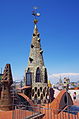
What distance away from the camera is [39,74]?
20.5 m

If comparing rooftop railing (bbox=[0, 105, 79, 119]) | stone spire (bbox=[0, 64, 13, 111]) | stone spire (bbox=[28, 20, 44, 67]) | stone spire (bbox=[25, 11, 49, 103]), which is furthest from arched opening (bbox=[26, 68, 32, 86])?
rooftop railing (bbox=[0, 105, 79, 119])

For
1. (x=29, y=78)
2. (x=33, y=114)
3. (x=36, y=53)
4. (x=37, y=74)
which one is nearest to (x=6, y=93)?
(x=33, y=114)

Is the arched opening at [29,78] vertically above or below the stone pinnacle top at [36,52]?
below

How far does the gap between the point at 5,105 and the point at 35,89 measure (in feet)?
30.3

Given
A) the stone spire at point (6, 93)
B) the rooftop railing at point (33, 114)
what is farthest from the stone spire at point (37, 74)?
the rooftop railing at point (33, 114)

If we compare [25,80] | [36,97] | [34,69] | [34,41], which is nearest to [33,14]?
[34,41]

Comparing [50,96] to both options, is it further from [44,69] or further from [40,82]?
[44,69]

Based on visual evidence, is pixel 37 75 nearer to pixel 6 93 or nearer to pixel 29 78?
pixel 29 78

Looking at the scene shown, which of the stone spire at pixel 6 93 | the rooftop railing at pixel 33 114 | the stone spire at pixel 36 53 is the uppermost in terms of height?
the stone spire at pixel 36 53

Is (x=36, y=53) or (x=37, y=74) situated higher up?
(x=36, y=53)

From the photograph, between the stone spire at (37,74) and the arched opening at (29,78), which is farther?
the arched opening at (29,78)

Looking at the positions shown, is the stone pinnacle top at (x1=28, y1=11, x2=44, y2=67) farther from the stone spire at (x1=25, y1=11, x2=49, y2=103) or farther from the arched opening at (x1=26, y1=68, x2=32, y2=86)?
the arched opening at (x1=26, y1=68, x2=32, y2=86)

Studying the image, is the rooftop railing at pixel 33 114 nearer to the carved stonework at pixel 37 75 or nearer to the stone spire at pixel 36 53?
the carved stonework at pixel 37 75

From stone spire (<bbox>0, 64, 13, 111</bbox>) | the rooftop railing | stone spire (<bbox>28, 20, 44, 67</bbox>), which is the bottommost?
the rooftop railing
